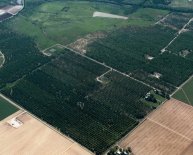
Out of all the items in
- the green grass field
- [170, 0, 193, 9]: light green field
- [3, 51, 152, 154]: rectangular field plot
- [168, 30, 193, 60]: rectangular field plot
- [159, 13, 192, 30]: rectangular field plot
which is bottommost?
the green grass field

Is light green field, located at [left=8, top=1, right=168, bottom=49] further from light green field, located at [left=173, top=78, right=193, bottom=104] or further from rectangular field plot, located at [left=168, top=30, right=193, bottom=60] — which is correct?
light green field, located at [left=173, top=78, right=193, bottom=104]

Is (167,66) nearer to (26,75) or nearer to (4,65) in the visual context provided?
(26,75)

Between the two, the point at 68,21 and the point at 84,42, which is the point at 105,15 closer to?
the point at 68,21

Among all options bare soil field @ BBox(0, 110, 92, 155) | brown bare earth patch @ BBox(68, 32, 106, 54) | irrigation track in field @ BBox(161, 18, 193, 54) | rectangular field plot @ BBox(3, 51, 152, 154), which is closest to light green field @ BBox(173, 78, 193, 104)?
rectangular field plot @ BBox(3, 51, 152, 154)

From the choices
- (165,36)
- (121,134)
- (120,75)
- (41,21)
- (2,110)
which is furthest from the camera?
(41,21)

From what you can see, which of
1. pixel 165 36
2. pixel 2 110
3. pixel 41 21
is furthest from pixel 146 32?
pixel 2 110

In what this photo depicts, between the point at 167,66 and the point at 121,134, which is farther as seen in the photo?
the point at 167,66
